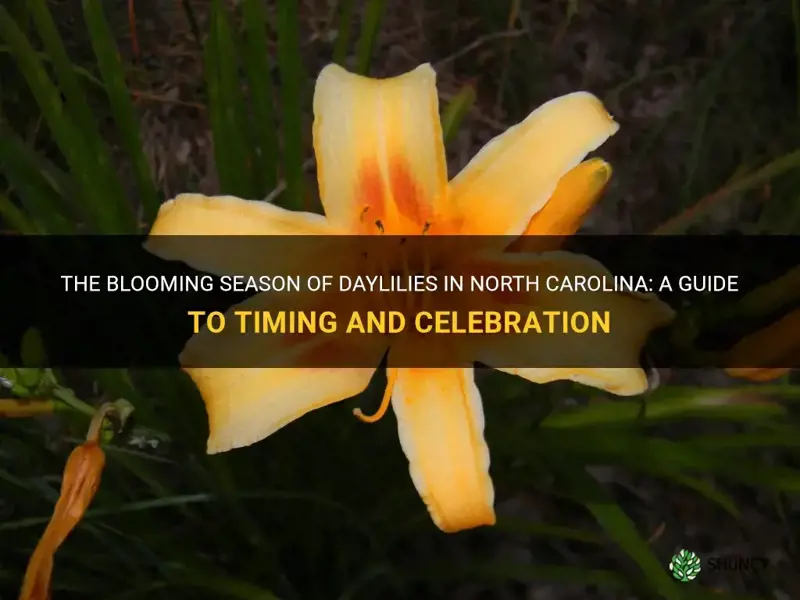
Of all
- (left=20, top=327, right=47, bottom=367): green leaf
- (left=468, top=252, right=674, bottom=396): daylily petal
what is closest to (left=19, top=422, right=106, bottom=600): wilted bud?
(left=20, top=327, right=47, bottom=367): green leaf

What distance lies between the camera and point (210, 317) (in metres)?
0.29

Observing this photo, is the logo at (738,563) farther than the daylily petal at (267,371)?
Yes

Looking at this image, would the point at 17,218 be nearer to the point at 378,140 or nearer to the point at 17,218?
the point at 17,218

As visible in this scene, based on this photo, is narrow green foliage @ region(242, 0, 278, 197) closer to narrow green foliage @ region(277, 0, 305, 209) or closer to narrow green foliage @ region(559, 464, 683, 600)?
narrow green foliage @ region(277, 0, 305, 209)

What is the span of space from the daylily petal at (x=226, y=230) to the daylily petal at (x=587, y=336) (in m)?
0.07

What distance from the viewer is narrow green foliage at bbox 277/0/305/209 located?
31cm

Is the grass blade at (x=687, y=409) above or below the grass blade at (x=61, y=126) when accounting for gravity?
below

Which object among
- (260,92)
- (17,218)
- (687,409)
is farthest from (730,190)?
(17,218)

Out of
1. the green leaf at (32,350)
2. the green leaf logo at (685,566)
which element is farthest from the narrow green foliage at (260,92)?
the green leaf logo at (685,566)

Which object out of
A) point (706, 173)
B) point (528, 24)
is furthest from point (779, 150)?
point (528, 24)

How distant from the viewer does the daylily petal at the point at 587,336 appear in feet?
0.84

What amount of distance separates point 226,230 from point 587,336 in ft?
0.43

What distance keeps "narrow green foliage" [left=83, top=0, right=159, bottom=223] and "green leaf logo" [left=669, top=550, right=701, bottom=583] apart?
287 mm

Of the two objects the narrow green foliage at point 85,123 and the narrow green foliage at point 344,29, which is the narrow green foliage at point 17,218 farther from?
the narrow green foliage at point 344,29
